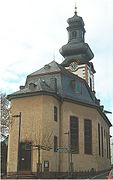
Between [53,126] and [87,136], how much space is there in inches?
253

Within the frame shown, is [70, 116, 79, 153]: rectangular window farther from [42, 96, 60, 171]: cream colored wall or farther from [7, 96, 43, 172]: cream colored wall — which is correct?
[7, 96, 43, 172]: cream colored wall

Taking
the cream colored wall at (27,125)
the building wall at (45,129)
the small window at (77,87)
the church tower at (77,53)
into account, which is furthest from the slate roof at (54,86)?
the church tower at (77,53)

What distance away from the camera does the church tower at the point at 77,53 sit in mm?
46812

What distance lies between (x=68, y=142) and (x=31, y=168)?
5532 mm

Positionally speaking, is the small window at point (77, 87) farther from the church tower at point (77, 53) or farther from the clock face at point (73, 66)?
the clock face at point (73, 66)

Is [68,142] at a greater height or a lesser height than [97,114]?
lesser

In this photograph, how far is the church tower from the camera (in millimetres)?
46812

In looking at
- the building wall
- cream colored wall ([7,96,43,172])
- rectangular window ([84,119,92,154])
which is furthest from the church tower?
cream colored wall ([7,96,43,172])

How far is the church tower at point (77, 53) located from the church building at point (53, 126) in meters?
9.38

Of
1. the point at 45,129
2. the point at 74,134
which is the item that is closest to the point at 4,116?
the point at 45,129

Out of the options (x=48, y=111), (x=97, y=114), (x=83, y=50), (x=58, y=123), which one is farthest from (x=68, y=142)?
(x=83, y=50)

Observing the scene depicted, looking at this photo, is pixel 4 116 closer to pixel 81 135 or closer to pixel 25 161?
pixel 25 161

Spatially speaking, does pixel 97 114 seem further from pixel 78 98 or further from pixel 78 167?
pixel 78 167

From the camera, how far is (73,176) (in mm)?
28438
